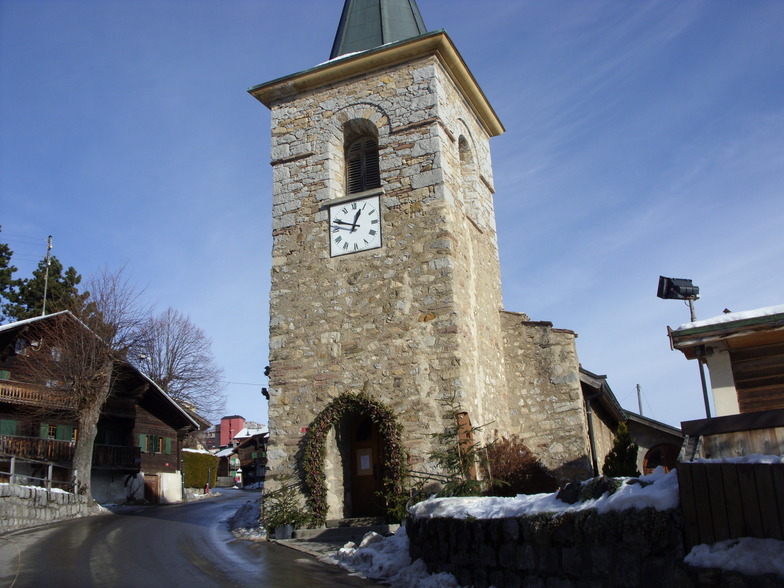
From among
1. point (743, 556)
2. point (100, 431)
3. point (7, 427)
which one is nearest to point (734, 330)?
point (743, 556)

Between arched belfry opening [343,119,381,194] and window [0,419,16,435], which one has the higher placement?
arched belfry opening [343,119,381,194]

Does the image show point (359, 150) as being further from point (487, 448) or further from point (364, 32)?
point (487, 448)

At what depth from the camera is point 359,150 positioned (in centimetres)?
1473

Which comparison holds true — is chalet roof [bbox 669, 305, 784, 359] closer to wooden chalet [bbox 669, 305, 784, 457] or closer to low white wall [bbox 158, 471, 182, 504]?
wooden chalet [bbox 669, 305, 784, 457]

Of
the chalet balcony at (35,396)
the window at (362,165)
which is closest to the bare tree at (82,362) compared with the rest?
the chalet balcony at (35,396)

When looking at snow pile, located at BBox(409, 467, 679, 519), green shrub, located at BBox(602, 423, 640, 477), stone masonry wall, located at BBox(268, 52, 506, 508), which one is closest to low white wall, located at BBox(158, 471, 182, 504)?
stone masonry wall, located at BBox(268, 52, 506, 508)

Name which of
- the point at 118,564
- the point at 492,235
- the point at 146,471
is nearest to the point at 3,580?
the point at 118,564

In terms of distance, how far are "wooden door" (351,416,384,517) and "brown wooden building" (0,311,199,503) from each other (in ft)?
32.1

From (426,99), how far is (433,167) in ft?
4.92

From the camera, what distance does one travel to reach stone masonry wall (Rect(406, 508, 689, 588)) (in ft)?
17.3

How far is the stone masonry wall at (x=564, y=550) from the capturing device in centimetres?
526

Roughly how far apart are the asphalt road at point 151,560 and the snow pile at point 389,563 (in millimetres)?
281

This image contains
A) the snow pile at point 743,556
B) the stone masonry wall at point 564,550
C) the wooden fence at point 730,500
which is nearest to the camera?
the snow pile at point 743,556

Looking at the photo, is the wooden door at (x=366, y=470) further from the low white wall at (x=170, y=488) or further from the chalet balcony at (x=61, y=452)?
the low white wall at (x=170, y=488)
